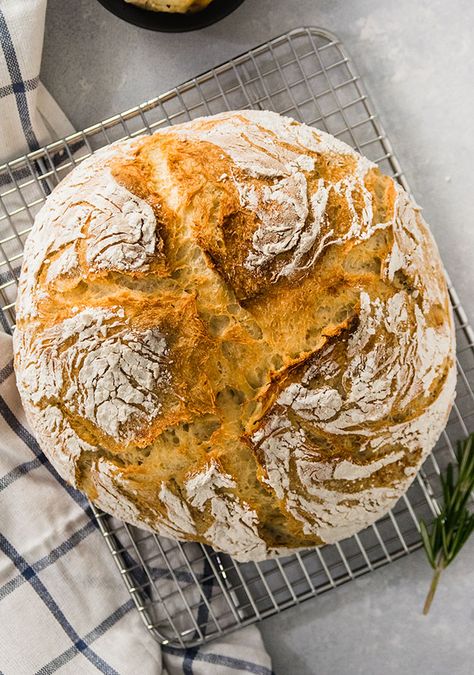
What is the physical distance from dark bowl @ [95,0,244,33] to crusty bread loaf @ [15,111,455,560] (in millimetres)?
388

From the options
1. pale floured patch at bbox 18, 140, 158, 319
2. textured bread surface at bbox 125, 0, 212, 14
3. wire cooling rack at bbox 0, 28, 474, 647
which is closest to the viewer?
pale floured patch at bbox 18, 140, 158, 319

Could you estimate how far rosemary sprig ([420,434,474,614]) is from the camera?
1.67 meters

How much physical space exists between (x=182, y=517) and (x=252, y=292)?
0.44 meters

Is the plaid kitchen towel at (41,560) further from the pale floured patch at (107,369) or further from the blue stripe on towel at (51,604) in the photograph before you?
the pale floured patch at (107,369)

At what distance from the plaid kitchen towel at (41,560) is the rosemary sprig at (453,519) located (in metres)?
0.47

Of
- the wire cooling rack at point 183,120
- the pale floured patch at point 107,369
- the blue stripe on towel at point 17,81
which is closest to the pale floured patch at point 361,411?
the pale floured patch at point 107,369

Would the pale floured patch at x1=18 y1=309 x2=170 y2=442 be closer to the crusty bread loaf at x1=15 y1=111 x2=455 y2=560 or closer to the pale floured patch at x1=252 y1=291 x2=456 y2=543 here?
the crusty bread loaf at x1=15 y1=111 x2=455 y2=560

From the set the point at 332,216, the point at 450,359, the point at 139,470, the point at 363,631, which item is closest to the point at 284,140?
the point at 332,216

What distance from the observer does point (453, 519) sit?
1.68 meters

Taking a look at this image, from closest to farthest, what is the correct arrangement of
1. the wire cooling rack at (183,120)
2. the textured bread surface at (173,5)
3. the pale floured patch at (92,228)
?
the pale floured patch at (92,228) → the textured bread surface at (173,5) → the wire cooling rack at (183,120)

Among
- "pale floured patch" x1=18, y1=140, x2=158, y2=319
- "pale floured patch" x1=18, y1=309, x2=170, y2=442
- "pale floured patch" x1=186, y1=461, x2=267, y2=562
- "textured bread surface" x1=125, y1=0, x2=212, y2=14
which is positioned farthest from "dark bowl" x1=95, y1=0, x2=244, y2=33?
"pale floured patch" x1=186, y1=461, x2=267, y2=562

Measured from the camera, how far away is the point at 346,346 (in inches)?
52.7

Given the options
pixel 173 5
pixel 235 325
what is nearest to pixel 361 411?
pixel 235 325

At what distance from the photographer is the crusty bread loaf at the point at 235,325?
134 centimetres
